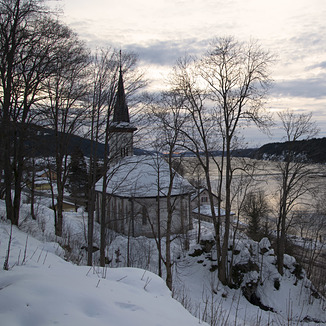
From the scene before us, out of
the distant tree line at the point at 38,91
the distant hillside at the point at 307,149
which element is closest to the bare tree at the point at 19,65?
the distant tree line at the point at 38,91

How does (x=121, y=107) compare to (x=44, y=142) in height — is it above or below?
above

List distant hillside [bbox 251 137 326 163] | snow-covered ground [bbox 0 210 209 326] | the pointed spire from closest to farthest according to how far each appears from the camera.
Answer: snow-covered ground [bbox 0 210 209 326] < the pointed spire < distant hillside [bbox 251 137 326 163]

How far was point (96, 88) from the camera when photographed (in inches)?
491

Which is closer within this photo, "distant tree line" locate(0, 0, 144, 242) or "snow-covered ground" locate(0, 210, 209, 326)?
"snow-covered ground" locate(0, 210, 209, 326)

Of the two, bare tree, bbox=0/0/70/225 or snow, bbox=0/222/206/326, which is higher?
bare tree, bbox=0/0/70/225

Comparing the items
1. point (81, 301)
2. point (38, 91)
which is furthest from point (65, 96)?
point (81, 301)

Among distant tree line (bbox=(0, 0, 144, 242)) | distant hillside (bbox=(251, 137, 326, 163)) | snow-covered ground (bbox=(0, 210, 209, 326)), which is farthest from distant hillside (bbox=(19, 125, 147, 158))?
distant hillside (bbox=(251, 137, 326, 163))

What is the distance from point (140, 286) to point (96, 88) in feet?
31.2

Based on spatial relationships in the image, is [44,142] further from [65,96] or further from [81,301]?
[81,301]

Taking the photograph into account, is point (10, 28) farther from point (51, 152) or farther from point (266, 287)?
point (266, 287)

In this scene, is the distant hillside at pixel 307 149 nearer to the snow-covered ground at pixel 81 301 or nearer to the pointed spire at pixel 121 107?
the pointed spire at pixel 121 107

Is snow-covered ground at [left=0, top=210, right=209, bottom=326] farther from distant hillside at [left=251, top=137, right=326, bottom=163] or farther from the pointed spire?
distant hillside at [left=251, top=137, right=326, bottom=163]

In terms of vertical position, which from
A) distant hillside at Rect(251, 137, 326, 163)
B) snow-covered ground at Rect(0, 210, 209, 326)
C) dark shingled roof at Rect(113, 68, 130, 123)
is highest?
dark shingled roof at Rect(113, 68, 130, 123)

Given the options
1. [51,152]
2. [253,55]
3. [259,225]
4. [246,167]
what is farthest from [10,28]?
[259,225]
